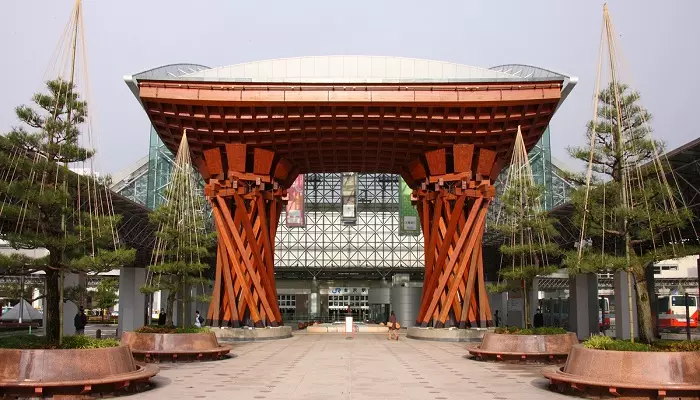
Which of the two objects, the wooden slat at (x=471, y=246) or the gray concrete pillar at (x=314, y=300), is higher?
the wooden slat at (x=471, y=246)

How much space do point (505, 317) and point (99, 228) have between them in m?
A: 48.1

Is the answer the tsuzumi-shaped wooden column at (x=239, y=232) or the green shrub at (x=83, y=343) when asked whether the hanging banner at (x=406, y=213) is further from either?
the green shrub at (x=83, y=343)

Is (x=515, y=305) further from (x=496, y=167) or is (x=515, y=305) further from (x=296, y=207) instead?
(x=296, y=207)

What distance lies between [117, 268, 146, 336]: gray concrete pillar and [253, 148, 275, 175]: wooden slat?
15902 mm

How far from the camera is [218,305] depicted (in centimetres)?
3406

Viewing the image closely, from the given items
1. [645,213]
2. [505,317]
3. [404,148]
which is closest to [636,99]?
[645,213]

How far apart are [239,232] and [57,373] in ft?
70.2

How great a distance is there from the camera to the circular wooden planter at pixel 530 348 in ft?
69.5

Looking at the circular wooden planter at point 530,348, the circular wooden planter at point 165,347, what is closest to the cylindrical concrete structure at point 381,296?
the circular wooden planter at point 530,348

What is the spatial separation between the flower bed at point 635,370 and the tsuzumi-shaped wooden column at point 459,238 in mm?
18432

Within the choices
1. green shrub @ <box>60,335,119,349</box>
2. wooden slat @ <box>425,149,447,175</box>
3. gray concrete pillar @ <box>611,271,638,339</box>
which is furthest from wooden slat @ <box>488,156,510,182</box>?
green shrub @ <box>60,335,119,349</box>

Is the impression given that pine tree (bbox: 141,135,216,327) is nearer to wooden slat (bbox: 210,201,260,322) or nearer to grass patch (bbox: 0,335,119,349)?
wooden slat (bbox: 210,201,260,322)

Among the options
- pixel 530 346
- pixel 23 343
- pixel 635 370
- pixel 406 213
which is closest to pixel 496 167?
pixel 530 346

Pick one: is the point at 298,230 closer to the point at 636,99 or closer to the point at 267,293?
the point at 267,293
